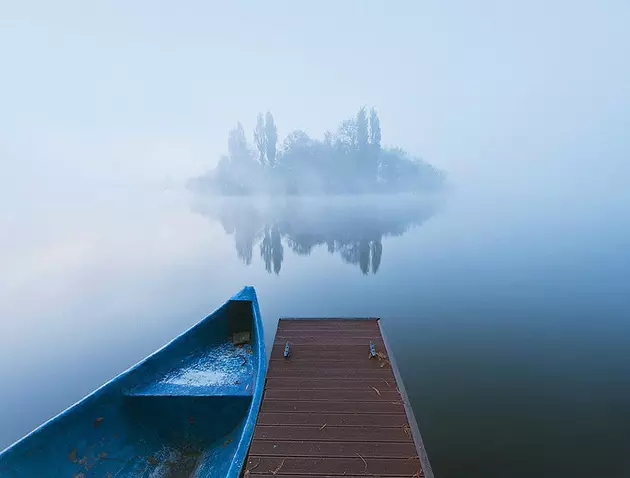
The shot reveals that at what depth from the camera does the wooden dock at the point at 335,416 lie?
4160mm

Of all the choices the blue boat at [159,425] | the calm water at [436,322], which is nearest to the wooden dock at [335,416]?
the blue boat at [159,425]

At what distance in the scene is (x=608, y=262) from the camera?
22.1 m

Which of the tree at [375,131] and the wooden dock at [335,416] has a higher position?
the tree at [375,131]

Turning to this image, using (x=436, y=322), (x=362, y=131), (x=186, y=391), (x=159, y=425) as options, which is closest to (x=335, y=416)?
(x=186, y=391)

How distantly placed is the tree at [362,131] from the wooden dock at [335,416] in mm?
114061

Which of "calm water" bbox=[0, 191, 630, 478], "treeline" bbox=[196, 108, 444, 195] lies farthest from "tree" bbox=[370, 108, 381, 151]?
"calm water" bbox=[0, 191, 630, 478]

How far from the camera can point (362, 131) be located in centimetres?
11388

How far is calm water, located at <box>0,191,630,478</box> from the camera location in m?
6.63

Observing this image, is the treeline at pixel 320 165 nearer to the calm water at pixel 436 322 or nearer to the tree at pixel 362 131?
the tree at pixel 362 131

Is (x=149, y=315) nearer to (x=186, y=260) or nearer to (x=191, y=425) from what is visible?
(x=191, y=425)

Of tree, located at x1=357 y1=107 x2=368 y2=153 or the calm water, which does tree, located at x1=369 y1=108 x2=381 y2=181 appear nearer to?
tree, located at x1=357 y1=107 x2=368 y2=153

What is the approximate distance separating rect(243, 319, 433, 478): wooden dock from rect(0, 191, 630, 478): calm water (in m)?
1.96

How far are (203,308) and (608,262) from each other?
2738cm

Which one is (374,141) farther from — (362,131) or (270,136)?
(270,136)
